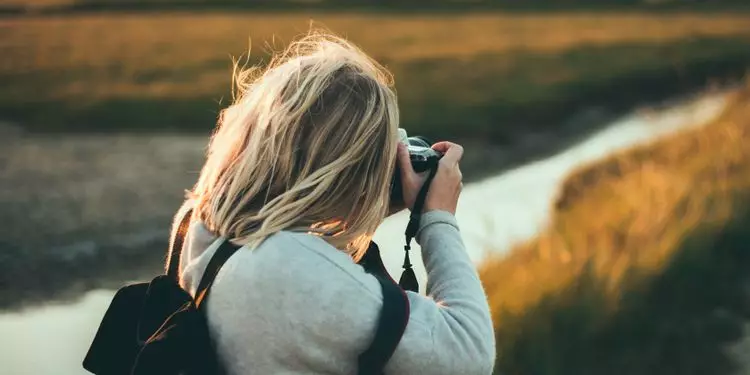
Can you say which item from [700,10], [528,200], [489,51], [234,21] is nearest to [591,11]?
[700,10]

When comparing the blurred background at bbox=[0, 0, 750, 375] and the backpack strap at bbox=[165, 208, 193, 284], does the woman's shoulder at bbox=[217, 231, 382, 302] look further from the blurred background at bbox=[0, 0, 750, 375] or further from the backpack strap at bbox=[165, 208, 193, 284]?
the blurred background at bbox=[0, 0, 750, 375]

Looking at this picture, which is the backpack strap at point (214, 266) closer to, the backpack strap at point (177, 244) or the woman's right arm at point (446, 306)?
the backpack strap at point (177, 244)

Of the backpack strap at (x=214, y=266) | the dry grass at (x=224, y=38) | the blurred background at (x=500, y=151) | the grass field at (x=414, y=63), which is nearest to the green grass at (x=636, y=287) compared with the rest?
the blurred background at (x=500, y=151)

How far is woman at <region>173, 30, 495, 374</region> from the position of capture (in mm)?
1390

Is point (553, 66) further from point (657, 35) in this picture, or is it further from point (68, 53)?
point (68, 53)

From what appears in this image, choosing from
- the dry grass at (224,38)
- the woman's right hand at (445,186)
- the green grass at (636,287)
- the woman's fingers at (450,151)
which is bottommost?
the dry grass at (224,38)

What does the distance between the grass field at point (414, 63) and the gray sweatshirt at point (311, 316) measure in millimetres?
6058

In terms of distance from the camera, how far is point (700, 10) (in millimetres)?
16062

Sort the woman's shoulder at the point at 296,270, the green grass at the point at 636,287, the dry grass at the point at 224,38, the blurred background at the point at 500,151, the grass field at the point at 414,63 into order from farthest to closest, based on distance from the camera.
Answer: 1. the dry grass at the point at 224,38
2. the grass field at the point at 414,63
3. the blurred background at the point at 500,151
4. the green grass at the point at 636,287
5. the woman's shoulder at the point at 296,270

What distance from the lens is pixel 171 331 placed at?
141 centimetres

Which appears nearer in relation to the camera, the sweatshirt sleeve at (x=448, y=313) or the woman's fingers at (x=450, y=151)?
the sweatshirt sleeve at (x=448, y=313)

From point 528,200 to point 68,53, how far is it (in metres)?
5.52

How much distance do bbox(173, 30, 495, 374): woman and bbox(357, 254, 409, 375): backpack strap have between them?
0.01m

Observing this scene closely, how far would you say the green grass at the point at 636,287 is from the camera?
132 inches
